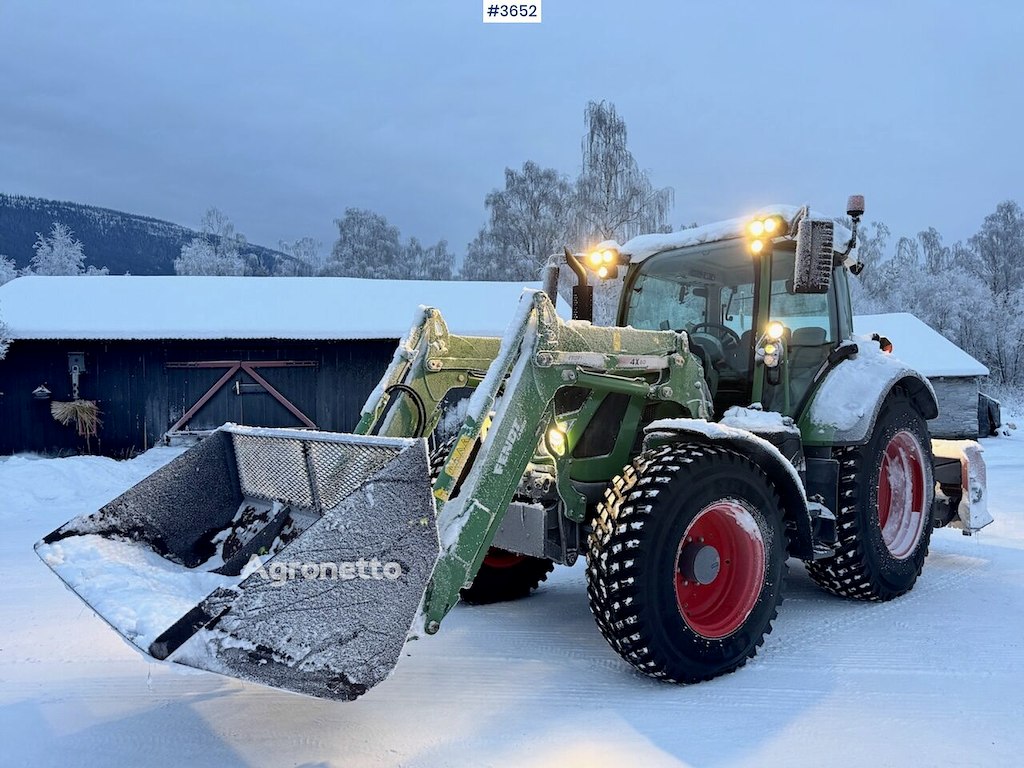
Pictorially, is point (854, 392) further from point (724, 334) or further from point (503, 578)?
point (503, 578)

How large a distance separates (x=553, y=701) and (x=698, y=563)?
2.93 ft

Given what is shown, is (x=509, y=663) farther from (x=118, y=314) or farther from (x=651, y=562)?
(x=118, y=314)

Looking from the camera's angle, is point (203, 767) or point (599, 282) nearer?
point (203, 767)

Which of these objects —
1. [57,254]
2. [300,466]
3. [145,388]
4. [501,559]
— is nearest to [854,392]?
[501,559]

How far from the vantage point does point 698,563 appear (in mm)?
3570

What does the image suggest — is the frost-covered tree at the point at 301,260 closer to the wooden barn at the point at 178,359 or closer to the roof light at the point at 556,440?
the wooden barn at the point at 178,359

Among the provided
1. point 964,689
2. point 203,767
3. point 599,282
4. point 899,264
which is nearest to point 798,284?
point 599,282

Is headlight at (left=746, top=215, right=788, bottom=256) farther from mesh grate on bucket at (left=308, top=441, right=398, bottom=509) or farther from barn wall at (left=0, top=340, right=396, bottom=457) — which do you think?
barn wall at (left=0, top=340, right=396, bottom=457)

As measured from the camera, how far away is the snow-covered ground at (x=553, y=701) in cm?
289

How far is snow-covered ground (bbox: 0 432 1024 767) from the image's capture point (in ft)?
9.48

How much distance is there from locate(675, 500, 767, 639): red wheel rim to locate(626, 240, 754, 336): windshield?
4.40 ft

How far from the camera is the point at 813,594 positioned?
5043mm

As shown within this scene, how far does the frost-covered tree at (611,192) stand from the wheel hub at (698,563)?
84.6 ft

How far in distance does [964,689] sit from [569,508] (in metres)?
1.92
